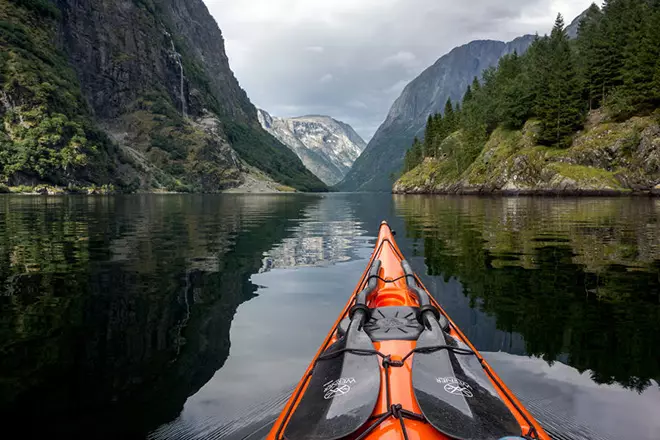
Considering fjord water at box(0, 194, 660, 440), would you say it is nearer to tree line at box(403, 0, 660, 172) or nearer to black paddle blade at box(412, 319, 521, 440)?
black paddle blade at box(412, 319, 521, 440)

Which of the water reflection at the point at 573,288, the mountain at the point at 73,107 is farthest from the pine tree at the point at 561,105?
the mountain at the point at 73,107

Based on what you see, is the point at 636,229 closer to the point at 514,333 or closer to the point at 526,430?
the point at 514,333

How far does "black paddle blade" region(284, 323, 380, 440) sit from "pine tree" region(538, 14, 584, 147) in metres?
71.6

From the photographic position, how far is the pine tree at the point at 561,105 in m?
65.1

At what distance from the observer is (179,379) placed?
6637 mm

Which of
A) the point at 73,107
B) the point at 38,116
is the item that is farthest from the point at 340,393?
the point at 73,107

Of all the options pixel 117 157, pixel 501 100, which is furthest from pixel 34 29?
pixel 501 100

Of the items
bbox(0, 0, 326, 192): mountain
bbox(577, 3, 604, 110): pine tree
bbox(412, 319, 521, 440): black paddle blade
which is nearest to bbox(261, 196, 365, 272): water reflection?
bbox(412, 319, 521, 440): black paddle blade

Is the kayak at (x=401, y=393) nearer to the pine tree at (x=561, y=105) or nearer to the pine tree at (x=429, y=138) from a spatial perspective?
the pine tree at (x=561, y=105)

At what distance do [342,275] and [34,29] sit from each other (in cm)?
17135

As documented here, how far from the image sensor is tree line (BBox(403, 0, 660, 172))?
58531mm

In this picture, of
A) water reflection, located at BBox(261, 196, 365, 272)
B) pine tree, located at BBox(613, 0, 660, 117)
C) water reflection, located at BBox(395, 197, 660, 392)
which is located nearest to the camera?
water reflection, located at BBox(395, 197, 660, 392)

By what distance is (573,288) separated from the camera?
11.4 meters

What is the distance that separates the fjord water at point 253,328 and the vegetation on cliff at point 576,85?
53.4m
